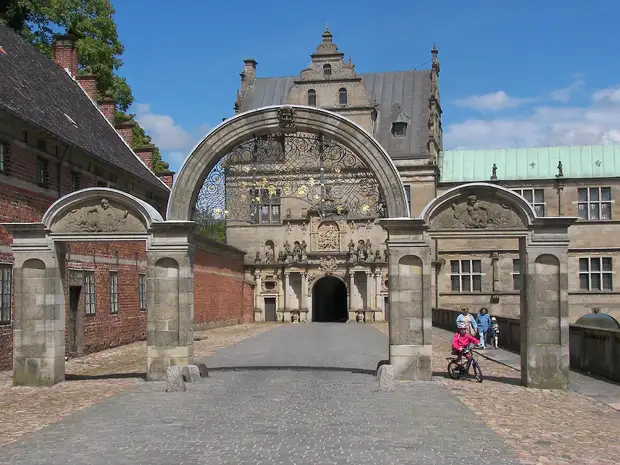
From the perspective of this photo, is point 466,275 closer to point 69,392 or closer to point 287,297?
point 287,297

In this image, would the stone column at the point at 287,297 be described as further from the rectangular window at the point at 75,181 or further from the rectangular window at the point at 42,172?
the rectangular window at the point at 42,172

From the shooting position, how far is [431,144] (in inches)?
1981

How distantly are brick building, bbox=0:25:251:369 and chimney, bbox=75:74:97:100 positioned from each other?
1.6 inches

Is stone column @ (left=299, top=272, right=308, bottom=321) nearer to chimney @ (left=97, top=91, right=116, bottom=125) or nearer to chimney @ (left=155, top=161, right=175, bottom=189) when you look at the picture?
chimney @ (left=155, top=161, right=175, bottom=189)

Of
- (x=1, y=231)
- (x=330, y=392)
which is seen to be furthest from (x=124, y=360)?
(x=330, y=392)

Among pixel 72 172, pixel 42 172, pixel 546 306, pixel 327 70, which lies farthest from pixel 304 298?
pixel 546 306

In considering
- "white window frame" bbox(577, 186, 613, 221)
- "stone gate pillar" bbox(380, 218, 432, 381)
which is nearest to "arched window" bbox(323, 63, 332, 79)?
"white window frame" bbox(577, 186, 613, 221)

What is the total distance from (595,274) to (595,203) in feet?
14.0

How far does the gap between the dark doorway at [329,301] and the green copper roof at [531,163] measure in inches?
452

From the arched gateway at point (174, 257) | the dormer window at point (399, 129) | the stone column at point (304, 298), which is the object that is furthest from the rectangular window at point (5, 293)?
the dormer window at point (399, 129)

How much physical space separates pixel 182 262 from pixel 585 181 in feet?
126

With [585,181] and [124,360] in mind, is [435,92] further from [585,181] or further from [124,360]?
[124,360]

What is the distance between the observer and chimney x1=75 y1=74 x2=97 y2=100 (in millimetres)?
31906

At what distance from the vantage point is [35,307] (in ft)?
52.0
